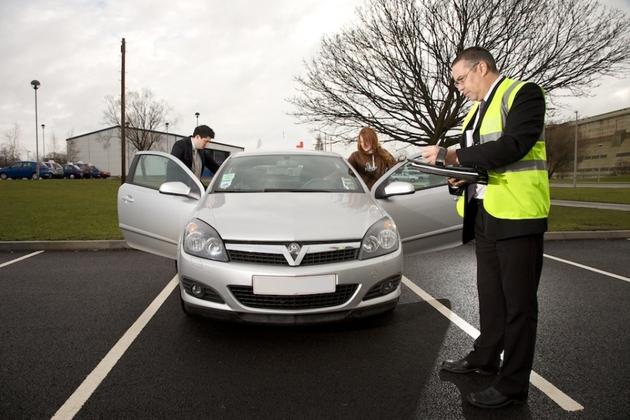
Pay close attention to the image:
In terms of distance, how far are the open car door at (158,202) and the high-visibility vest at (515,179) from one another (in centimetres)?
261

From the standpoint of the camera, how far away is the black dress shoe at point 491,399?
7.55ft

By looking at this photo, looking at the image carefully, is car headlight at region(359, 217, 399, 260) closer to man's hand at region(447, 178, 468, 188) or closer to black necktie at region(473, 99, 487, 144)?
man's hand at region(447, 178, 468, 188)

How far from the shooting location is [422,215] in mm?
4281

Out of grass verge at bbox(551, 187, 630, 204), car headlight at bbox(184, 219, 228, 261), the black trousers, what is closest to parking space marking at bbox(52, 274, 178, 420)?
car headlight at bbox(184, 219, 228, 261)

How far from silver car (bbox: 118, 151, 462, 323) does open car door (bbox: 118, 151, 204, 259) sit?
1 centimetres

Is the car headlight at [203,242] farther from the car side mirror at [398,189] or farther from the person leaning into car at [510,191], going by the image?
the car side mirror at [398,189]

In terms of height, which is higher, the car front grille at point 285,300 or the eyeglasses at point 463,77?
the eyeglasses at point 463,77

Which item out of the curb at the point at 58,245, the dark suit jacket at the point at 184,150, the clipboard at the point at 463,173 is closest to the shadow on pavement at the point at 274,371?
the clipboard at the point at 463,173

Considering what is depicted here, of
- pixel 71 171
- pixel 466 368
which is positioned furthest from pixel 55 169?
pixel 466 368

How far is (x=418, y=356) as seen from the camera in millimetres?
2961

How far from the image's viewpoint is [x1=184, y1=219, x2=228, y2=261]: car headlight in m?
3.00

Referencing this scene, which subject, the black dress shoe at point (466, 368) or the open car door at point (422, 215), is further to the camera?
the open car door at point (422, 215)

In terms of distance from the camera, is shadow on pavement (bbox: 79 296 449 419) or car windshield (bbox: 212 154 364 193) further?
car windshield (bbox: 212 154 364 193)

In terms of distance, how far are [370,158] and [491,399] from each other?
11.6ft
